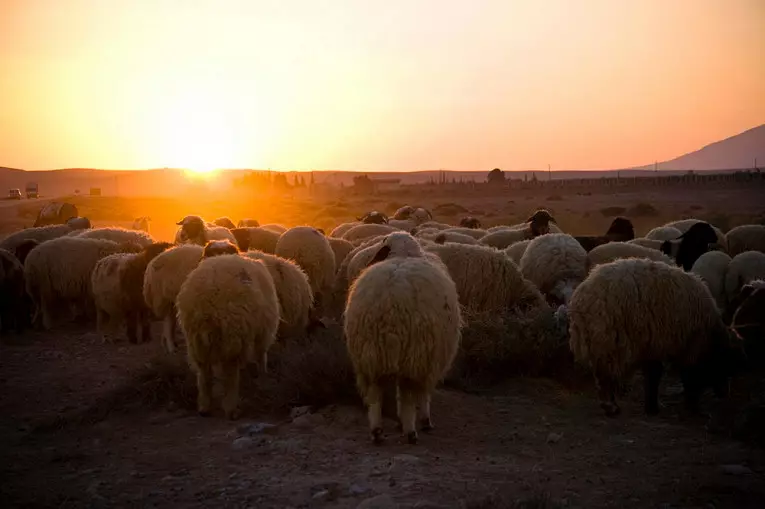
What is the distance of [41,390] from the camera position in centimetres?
834

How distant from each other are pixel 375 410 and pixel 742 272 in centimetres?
713

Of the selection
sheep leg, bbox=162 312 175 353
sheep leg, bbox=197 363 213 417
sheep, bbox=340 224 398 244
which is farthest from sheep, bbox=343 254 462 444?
sheep, bbox=340 224 398 244

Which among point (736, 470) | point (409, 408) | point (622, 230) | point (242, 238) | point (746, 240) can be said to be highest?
point (242, 238)

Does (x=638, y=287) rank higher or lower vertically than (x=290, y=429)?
higher

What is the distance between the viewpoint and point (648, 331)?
719 centimetres

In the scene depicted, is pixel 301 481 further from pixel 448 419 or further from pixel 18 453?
pixel 18 453

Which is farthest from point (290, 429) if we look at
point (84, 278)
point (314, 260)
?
point (84, 278)

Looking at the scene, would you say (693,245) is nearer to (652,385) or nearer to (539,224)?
(539,224)

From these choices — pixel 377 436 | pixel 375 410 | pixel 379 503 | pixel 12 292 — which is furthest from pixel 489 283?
pixel 12 292

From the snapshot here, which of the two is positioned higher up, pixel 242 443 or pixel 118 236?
pixel 118 236

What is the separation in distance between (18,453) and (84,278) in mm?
6340

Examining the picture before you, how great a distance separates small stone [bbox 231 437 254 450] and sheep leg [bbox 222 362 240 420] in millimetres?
887

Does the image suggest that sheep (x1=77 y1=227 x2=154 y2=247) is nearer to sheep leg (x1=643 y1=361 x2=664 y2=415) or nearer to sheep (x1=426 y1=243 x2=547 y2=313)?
sheep (x1=426 y1=243 x2=547 y2=313)

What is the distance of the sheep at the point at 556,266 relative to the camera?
1066cm
